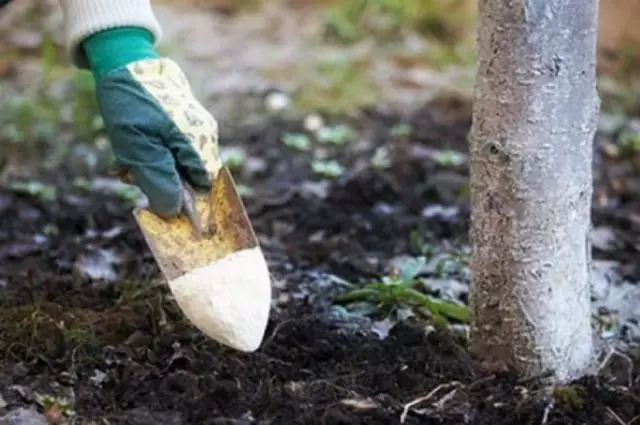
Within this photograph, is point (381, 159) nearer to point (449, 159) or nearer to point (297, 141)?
point (449, 159)

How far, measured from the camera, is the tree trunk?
1213 millimetres

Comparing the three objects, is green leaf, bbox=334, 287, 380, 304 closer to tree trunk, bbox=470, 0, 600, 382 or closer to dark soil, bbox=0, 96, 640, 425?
dark soil, bbox=0, 96, 640, 425

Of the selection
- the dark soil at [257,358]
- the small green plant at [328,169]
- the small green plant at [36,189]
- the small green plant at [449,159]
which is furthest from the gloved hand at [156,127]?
the small green plant at [449,159]

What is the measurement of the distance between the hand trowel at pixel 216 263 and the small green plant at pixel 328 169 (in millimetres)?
1219

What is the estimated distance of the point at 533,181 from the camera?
1.23m

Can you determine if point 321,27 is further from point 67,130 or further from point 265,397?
point 265,397

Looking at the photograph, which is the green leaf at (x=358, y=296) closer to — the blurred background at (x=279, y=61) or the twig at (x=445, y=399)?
the twig at (x=445, y=399)

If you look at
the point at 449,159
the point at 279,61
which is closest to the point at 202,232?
the point at 449,159

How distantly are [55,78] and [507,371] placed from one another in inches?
84.2

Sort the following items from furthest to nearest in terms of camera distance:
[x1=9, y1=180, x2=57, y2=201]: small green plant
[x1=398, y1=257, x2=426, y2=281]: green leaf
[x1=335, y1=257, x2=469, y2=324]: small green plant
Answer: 1. [x1=9, y1=180, x2=57, y2=201]: small green plant
2. [x1=398, y1=257, x2=426, y2=281]: green leaf
3. [x1=335, y1=257, x2=469, y2=324]: small green plant

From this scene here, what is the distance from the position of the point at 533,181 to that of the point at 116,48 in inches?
17.1

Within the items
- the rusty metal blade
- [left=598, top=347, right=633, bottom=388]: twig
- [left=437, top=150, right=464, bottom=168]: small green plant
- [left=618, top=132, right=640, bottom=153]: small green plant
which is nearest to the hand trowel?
the rusty metal blade

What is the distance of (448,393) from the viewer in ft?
4.09

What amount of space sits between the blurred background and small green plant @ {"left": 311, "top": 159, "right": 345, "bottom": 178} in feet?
1.45
